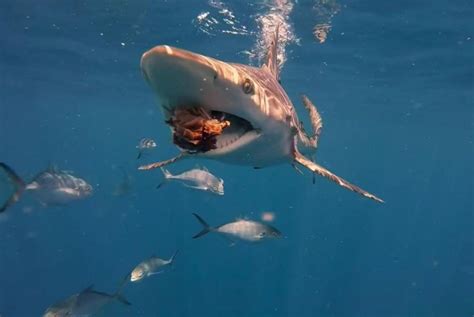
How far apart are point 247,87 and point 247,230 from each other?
6.38 metres

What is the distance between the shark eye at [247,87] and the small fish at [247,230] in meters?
6.12

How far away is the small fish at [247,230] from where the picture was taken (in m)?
9.60

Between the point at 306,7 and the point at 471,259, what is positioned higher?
the point at 306,7

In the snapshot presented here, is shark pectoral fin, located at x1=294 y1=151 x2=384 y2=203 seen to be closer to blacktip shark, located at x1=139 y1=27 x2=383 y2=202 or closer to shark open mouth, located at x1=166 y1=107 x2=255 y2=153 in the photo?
blacktip shark, located at x1=139 y1=27 x2=383 y2=202

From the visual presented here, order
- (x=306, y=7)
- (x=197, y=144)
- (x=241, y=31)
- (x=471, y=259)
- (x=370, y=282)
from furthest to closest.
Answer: (x=471, y=259) → (x=370, y=282) → (x=241, y=31) → (x=306, y=7) → (x=197, y=144)

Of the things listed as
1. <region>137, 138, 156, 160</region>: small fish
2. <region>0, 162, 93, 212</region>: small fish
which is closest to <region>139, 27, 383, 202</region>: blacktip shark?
<region>0, 162, 93, 212</region>: small fish

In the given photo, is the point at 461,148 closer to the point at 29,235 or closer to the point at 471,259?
the point at 471,259

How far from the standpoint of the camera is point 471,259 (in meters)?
46.2

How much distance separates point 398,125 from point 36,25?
39011 mm

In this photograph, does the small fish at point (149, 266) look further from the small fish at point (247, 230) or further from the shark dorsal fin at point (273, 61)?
the shark dorsal fin at point (273, 61)

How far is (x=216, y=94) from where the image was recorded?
11.4 feet

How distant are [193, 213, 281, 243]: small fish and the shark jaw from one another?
5.10 metres

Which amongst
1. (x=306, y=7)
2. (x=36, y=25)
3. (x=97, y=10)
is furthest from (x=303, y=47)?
(x=36, y=25)

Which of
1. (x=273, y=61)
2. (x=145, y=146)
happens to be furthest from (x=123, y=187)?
(x=273, y=61)
